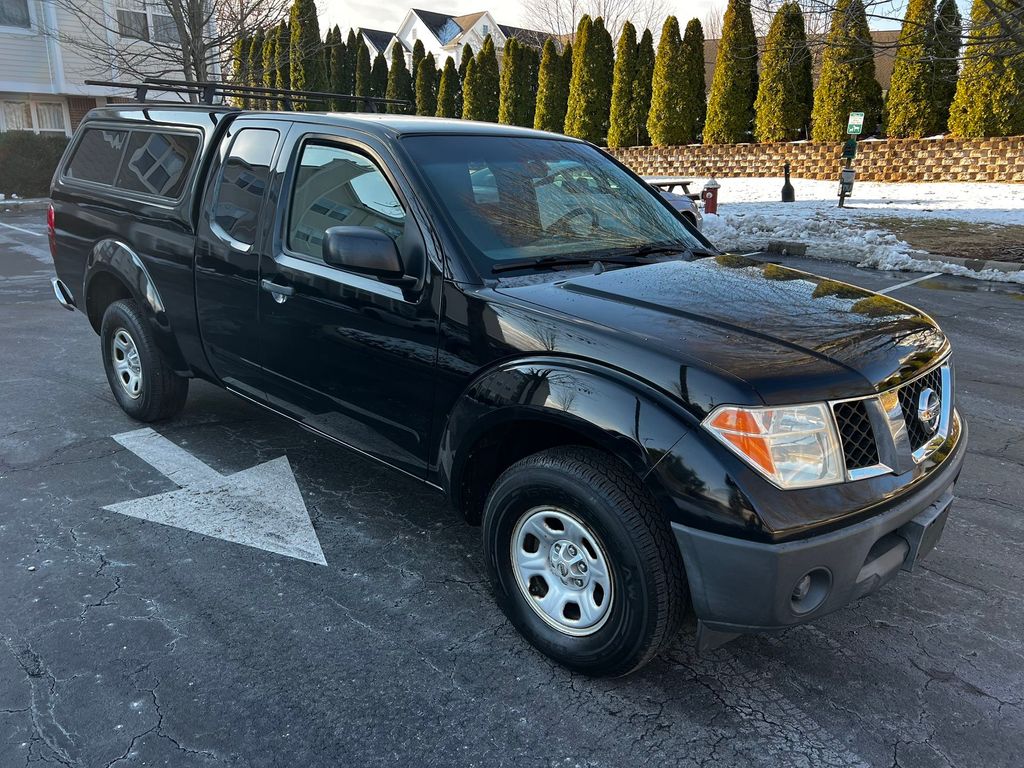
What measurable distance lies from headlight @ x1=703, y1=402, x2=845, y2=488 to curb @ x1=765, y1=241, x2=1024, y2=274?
31.1 ft

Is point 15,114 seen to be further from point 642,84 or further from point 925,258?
point 925,258

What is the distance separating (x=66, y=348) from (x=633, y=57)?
76.2ft

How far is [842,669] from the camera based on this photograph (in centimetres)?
284

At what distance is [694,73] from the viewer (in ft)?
80.8

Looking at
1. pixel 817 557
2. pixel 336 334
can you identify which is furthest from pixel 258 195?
pixel 817 557

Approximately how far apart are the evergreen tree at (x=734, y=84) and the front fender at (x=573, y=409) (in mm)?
22428

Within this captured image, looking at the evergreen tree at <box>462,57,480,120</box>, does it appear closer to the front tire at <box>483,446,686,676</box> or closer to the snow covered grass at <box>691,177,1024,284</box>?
the snow covered grass at <box>691,177,1024,284</box>

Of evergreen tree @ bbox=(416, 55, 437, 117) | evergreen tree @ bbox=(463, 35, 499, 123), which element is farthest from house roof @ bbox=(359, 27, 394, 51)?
evergreen tree @ bbox=(463, 35, 499, 123)

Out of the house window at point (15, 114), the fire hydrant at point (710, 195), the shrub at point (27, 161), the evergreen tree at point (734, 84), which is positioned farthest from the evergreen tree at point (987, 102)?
the house window at point (15, 114)

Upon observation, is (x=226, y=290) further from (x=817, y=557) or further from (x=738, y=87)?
(x=738, y=87)

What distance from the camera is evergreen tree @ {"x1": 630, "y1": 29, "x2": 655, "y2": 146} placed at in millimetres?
26016

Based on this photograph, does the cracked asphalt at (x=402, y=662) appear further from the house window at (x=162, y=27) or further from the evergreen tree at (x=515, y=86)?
the evergreen tree at (x=515, y=86)

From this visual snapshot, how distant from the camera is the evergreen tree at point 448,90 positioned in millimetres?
32156

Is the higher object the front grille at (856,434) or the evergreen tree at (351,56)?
the evergreen tree at (351,56)
